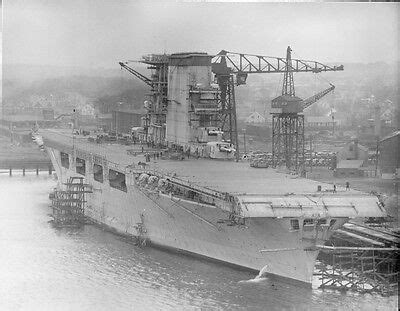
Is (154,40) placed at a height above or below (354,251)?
above

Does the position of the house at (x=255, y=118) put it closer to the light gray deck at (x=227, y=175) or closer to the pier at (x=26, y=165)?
the light gray deck at (x=227, y=175)

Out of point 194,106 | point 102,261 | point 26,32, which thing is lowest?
point 102,261

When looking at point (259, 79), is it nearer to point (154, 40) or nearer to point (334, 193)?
point (154, 40)

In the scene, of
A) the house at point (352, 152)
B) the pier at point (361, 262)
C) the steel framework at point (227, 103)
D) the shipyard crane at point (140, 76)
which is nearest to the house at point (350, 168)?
the house at point (352, 152)

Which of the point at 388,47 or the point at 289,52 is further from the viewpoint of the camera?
the point at 289,52

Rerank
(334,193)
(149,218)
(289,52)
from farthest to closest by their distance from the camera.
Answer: (289,52) < (149,218) < (334,193)

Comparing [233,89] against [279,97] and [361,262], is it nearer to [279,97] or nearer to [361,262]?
[279,97]

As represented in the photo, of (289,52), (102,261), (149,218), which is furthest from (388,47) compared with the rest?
(102,261)

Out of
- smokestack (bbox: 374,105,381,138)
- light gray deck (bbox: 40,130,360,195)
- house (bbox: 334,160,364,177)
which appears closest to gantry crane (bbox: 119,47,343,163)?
house (bbox: 334,160,364,177)
